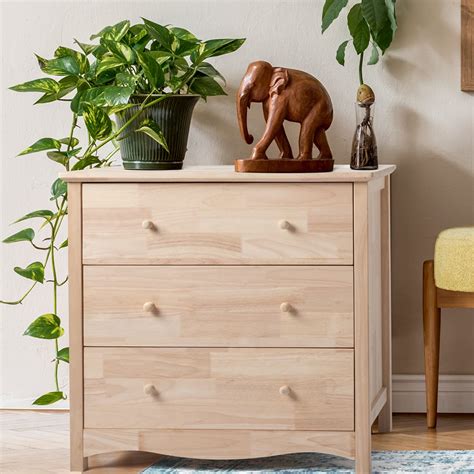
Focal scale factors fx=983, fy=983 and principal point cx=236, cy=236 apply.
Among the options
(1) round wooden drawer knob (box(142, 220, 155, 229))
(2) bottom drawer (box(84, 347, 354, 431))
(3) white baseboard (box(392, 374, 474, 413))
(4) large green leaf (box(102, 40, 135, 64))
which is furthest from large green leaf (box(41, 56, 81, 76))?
(3) white baseboard (box(392, 374, 474, 413))

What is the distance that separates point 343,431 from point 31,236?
3.17ft

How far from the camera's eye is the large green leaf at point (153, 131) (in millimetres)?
2254

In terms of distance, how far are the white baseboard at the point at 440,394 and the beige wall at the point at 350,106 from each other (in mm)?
31

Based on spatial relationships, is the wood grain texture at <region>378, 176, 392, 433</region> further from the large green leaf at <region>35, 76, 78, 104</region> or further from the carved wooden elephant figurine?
the large green leaf at <region>35, 76, 78, 104</region>

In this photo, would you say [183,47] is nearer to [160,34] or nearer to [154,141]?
[160,34]

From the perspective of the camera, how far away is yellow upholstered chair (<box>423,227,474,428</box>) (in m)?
2.43

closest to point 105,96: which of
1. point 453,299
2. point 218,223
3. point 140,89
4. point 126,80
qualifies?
point 126,80

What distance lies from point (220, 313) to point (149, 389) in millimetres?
238

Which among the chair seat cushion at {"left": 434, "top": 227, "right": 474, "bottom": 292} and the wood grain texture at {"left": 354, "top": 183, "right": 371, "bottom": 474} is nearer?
the wood grain texture at {"left": 354, "top": 183, "right": 371, "bottom": 474}

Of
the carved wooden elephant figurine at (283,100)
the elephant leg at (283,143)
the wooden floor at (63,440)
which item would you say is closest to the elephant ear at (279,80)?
the carved wooden elephant figurine at (283,100)

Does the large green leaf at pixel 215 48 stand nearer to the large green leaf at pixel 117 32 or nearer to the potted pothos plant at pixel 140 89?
the potted pothos plant at pixel 140 89

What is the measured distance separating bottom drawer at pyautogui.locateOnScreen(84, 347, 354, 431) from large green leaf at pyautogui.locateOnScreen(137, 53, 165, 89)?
618 mm

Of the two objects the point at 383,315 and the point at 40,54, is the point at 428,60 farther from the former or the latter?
the point at 40,54

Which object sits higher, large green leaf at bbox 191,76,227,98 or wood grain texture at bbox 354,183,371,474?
large green leaf at bbox 191,76,227,98
